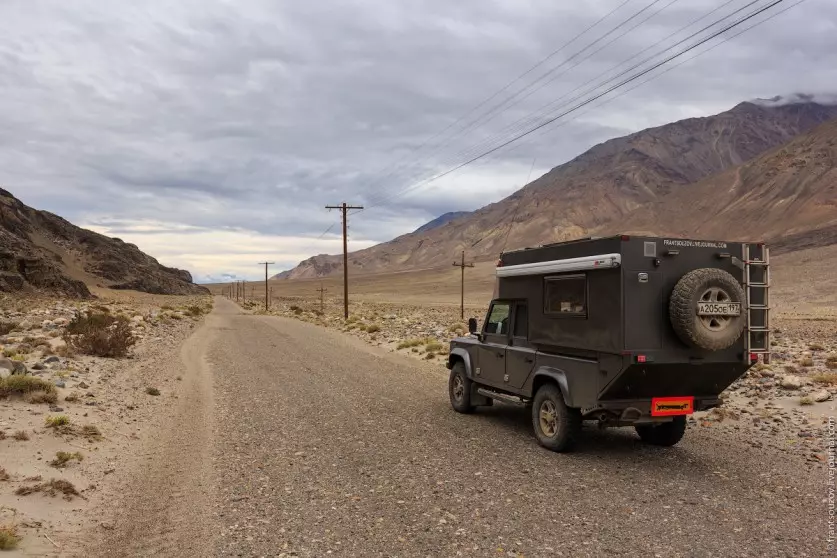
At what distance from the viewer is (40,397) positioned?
10.5 meters

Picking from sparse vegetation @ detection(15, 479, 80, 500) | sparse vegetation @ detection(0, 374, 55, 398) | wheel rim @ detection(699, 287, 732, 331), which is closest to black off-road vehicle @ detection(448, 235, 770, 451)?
wheel rim @ detection(699, 287, 732, 331)

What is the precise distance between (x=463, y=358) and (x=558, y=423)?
320 centimetres

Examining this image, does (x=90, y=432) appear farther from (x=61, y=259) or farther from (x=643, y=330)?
(x=61, y=259)

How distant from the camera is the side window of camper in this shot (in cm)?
834

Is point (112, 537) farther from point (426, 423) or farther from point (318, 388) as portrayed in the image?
point (318, 388)

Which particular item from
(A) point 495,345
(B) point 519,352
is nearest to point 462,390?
(A) point 495,345

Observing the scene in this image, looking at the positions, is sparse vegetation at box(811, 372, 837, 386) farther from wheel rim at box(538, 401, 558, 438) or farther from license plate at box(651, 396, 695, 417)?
wheel rim at box(538, 401, 558, 438)

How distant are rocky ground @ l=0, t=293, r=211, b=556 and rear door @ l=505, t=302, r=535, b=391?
5.70 m

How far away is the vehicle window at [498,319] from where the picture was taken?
10.3 m

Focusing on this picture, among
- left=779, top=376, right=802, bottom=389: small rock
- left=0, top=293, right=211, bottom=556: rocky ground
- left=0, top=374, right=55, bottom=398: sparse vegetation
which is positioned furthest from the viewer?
left=779, top=376, right=802, bottom=389: small rock

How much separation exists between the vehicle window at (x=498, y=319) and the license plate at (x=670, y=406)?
283 centimetres

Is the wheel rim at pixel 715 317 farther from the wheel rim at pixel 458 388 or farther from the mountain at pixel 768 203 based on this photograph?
the mountain at pixel 768 203

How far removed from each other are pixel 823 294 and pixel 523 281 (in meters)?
76.3

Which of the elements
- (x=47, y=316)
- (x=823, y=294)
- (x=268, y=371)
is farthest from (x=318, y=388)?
(x=823, y=294)
